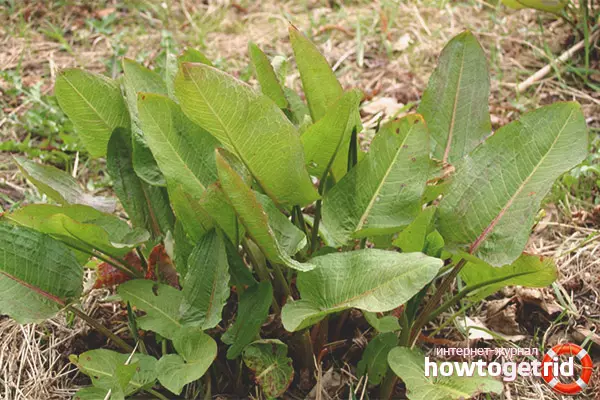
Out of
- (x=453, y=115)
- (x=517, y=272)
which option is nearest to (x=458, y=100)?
(x=453, y=115)

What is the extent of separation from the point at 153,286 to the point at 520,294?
93 centimetres

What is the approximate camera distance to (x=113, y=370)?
127 cm

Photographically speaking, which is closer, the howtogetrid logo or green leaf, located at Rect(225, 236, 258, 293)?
green leaf, located at Rect(225, 236, 258, 293)

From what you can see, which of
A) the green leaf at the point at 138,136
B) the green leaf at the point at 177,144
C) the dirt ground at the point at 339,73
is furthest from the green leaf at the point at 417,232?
the green leaf at the point at 138,136

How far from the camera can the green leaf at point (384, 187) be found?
1.22 meters

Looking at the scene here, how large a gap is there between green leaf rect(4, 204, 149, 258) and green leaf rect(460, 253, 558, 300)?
0.68m

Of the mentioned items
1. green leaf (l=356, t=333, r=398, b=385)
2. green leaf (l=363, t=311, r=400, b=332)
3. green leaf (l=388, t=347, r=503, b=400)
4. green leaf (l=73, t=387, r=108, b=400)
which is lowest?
green leaf (l=356, t=333, r=398, b=385)

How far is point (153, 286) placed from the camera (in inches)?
53.1

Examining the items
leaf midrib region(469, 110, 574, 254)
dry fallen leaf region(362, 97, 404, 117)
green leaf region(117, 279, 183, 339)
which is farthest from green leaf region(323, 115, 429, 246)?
dry fallen leaf region(362, 97, 404, 117)

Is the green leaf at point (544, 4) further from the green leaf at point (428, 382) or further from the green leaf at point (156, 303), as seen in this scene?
the green leaf at point (156, 303)

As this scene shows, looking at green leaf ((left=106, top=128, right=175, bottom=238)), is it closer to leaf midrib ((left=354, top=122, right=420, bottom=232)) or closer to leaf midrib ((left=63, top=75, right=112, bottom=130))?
leaf midrib ((left=63, top=75, right=112, bottom=130))

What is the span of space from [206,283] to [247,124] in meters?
0.31

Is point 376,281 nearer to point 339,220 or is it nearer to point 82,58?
point 339,220

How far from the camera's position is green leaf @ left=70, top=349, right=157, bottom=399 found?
48.4 inches
